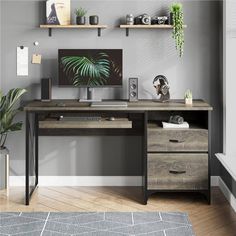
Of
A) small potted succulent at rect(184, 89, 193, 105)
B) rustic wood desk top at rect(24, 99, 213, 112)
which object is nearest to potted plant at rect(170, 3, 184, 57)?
small potted succulent at rect(184, 89, 193, 105)

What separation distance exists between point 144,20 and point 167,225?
72.0 inches

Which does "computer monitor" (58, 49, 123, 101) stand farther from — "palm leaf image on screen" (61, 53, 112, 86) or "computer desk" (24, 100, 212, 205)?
"computer desk" (24, 100, 212, 205)

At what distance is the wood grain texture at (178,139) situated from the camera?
4258 mm

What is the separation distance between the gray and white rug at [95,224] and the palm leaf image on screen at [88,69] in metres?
1.22

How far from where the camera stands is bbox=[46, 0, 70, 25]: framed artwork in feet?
15.2

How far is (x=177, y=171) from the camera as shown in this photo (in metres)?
4.27

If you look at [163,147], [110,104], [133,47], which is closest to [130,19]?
[133,47]

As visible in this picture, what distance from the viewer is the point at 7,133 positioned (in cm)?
482

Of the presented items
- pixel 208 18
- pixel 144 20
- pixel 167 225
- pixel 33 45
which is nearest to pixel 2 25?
pixel 33 45

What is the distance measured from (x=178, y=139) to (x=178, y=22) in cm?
103

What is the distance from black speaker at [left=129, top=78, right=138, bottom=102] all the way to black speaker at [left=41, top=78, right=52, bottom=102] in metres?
0.71

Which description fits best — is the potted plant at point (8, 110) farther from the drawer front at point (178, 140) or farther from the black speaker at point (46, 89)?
the drawer front at point (178, 140)

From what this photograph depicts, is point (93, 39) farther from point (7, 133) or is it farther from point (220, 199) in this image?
point (220, 199)

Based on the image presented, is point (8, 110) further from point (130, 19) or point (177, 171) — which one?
point (177, 171)
